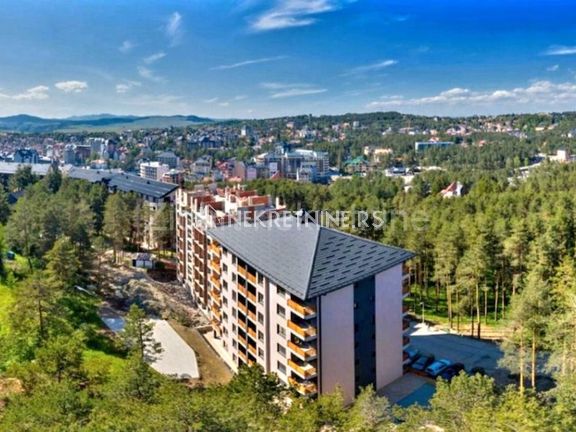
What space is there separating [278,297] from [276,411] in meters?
7.27

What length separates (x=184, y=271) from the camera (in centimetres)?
3922

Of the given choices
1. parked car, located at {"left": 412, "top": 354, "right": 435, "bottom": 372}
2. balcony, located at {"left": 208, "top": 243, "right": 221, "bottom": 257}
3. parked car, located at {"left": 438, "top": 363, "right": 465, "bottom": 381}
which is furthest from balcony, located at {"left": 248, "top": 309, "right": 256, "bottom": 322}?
parked car, located at {"left": 438, "top": 363, "right": 465, "bottom": 381}

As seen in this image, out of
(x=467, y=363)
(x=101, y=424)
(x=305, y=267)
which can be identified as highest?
(x=305, y=267)

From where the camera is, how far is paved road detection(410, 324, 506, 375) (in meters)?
26.3

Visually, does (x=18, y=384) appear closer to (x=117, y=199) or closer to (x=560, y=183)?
(x=117, y=199)

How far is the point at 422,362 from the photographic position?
84.0ft

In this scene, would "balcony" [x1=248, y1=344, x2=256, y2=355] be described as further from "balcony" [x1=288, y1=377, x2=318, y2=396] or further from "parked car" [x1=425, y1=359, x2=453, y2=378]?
"parked car" [x1=425, y1=359, x2=453, y2=378]

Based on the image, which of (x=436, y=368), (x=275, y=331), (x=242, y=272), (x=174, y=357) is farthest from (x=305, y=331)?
(x=174, y=357)

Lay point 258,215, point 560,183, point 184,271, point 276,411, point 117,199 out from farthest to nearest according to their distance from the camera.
Result: 1. point 560,183
2. point 117,199
3. point 184,271
4. point 258,215
5. point 276,411

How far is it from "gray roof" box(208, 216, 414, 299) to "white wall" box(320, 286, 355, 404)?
2.71ft

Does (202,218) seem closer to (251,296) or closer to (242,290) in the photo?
(242,290)

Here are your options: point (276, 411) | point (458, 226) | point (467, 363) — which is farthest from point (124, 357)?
point (458, 226)

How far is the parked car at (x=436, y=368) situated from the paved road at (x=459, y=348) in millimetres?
1419

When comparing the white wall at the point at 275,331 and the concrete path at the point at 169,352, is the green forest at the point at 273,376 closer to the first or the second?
the concrete path at the point at 169,352
